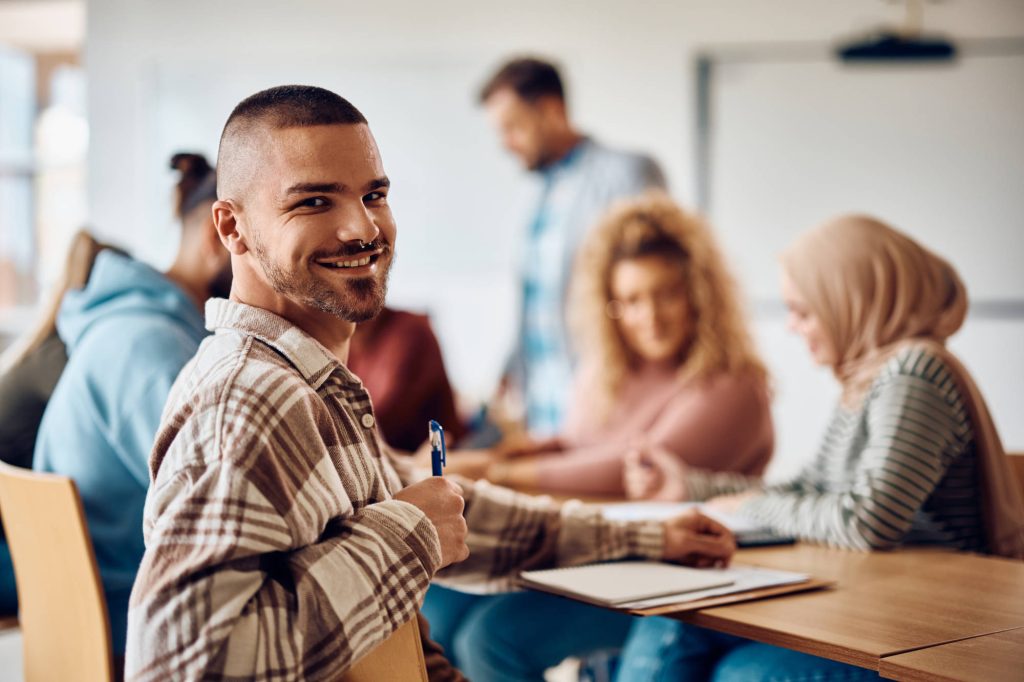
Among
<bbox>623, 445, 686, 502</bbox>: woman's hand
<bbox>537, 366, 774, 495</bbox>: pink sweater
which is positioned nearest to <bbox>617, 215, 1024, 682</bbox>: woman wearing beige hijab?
<bbox>623, 445, 686, 502</bbox>: woman's hand

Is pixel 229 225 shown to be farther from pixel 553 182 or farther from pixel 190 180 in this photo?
pixel 553 182

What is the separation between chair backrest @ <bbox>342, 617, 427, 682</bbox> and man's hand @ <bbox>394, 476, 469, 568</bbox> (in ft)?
0.27

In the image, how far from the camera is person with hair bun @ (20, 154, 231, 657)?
1656 millimetres

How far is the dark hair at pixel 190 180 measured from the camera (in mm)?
2016

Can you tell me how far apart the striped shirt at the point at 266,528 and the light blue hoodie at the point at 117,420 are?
564mm

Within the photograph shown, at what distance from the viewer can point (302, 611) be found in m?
0.95

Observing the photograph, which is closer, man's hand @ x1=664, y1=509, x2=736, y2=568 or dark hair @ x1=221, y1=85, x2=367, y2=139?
dark hair @ x1=221, y1=85, x2=367, y2=139

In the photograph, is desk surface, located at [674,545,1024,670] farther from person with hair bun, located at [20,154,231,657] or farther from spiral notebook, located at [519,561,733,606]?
A: person with hair bun, located at [20,154,231,657]

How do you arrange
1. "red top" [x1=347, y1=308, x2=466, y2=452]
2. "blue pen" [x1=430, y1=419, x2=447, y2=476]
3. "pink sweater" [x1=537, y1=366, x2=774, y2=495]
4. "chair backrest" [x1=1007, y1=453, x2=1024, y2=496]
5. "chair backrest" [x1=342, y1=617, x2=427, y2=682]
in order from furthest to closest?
"red top" [x1=347, y1=308, x2=466, y2=452] → "pink sweater" [x1=537, y1=366, x2=774, y2=495] → "chair backrest" [x1=1007, y1=453, x2=1024, y2=496] → "blue pen" [x1=430, y1=419, x2=447, y2=476] → "chair backrest" [x1=342, y1=617, x2=427, y2=682]

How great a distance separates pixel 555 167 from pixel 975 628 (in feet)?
10.3

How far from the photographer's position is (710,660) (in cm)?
163

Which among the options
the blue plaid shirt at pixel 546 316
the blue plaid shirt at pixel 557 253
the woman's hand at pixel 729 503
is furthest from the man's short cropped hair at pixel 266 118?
the blue plaid shirt at pixel 546 316

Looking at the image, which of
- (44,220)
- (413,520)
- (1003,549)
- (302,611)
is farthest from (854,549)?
(44,220)

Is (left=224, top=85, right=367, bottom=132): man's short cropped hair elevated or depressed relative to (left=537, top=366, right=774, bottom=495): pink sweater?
elevated
